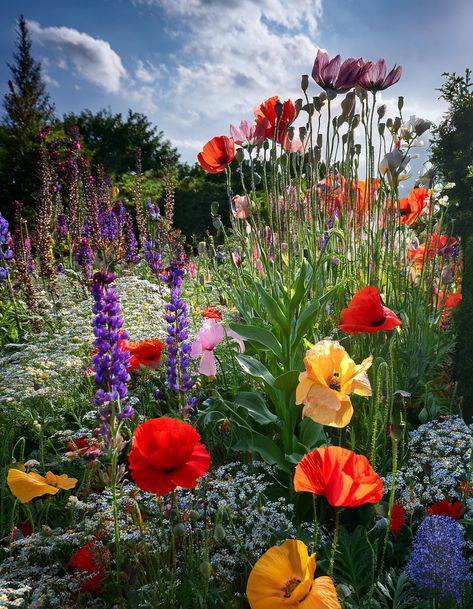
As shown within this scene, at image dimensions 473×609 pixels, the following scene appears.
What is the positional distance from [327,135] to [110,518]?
1.99 meters

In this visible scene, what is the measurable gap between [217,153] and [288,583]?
211 cm

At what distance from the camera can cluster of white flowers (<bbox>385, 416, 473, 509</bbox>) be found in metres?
2.00

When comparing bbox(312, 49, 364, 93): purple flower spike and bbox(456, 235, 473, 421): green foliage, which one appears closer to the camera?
bbox(312, 49, 364, 93): purple flower spike

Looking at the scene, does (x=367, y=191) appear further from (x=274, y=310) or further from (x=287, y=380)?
(x=287, y=380)

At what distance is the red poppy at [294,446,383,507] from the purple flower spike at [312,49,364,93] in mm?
1716

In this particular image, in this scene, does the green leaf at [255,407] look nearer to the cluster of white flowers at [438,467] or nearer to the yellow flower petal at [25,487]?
the cluster of white flowers at [438,467]

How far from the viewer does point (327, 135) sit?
2.92 meters

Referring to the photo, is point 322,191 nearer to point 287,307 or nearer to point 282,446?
point 287,307

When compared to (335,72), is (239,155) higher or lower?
lower

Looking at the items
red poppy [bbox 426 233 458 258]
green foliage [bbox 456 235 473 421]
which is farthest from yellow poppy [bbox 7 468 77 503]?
red poppy [bbox 426 233 458 258]

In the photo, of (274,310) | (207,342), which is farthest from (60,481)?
(274,310)


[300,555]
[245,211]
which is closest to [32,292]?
[245,211]

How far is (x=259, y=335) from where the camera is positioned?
7.99 feet

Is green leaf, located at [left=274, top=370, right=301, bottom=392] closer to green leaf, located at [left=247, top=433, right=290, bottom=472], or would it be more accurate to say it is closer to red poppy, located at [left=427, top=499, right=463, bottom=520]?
green leaf, located at [left=247, top=433, right=290, bottom=472]
